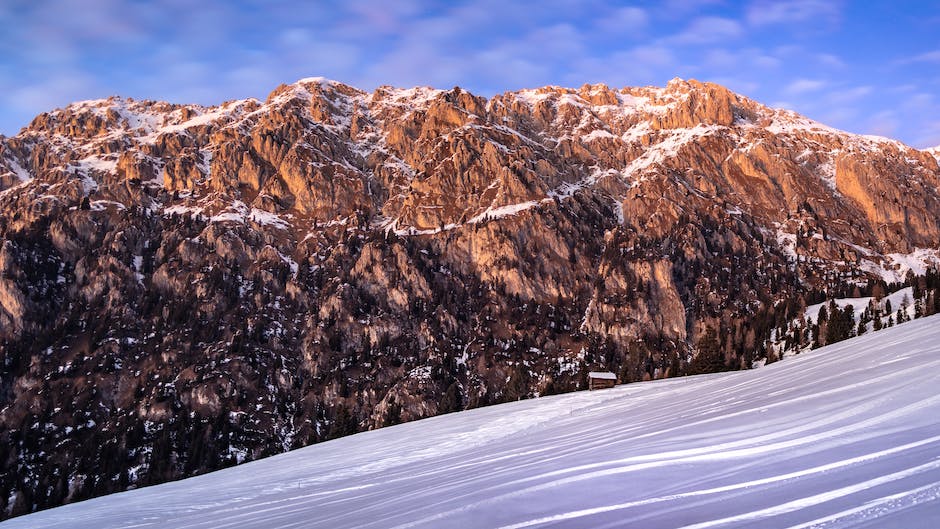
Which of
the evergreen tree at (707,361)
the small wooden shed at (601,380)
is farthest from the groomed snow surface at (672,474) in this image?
the evergreen tree at (707,361)

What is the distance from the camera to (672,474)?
→ 785 cm

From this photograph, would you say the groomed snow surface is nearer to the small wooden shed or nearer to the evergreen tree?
the small wooden shed

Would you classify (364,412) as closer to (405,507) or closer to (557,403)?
(557,403)

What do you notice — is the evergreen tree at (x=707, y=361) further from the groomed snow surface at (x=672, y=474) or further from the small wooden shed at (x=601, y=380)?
the groomed snow surface at (x=672, y=474)

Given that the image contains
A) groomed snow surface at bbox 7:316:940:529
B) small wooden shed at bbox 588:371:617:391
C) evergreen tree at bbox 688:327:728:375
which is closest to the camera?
groomed snow surface at bbox 7:316:940:529

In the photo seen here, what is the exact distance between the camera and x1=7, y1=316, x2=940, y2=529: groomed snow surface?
6.08 metres

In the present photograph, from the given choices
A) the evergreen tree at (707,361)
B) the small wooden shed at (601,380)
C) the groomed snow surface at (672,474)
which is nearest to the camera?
the groomed snow surface at (672,474)

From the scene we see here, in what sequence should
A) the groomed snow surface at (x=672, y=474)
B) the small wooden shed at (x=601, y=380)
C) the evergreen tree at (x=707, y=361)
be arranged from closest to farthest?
the groomed snow surface at (x=672, y=474), the small wooden shed at (x=601, y=380), the evergreen tree at (x=707, y=361)

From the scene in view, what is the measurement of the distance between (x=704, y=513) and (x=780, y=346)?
11542 cm

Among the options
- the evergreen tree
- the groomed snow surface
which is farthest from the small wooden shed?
the groomed snow surface

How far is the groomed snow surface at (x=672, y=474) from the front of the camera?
6082 millimetres

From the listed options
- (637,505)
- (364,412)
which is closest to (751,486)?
(637,505)

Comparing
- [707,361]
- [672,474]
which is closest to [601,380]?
[707,361]

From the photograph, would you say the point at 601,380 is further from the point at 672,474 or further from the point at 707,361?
the point at 672,474
